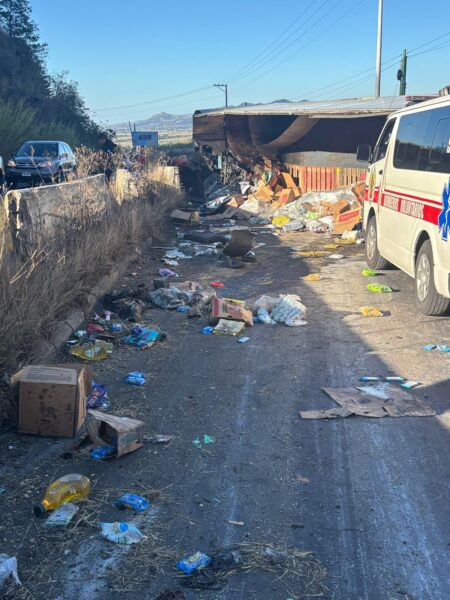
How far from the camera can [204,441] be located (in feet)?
14.7

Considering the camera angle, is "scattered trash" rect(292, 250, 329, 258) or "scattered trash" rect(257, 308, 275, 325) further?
"scattered trash" rect(292, 250, 329, 258)

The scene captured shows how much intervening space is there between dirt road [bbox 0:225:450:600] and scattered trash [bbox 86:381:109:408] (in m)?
0.09

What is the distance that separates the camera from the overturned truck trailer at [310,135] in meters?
18.2

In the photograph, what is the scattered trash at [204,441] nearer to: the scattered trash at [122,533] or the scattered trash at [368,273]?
the scattered trash at [122,533]

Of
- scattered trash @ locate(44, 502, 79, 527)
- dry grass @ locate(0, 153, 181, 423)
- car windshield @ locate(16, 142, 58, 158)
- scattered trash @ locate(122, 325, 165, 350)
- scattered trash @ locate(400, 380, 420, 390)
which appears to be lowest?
scattered trash @ locate(400, 380, 420, 390)

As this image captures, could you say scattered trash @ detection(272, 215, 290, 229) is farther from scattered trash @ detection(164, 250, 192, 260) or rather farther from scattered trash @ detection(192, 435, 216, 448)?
scattered trash @ detection(192, 435, 216, 448)

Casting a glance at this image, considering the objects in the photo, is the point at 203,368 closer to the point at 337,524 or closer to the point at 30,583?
the point at 337,524

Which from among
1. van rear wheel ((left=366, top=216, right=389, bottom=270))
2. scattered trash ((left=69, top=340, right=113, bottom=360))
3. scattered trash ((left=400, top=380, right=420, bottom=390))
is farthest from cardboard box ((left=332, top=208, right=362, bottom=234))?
scattered trash ((left=69, top=340, right=113, bottom=360))

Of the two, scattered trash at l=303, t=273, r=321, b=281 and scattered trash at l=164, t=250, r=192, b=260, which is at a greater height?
scattered trash at l=164, t=250, r=192, b=260

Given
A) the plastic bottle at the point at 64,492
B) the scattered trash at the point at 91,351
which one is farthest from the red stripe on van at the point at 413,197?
the plastic bottle at the point at 64,492

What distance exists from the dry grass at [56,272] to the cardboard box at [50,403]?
0.20 m

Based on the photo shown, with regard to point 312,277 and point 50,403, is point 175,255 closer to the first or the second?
point 312,277

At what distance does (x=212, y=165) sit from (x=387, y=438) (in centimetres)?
2301

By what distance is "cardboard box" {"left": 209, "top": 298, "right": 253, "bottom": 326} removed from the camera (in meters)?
7.50
